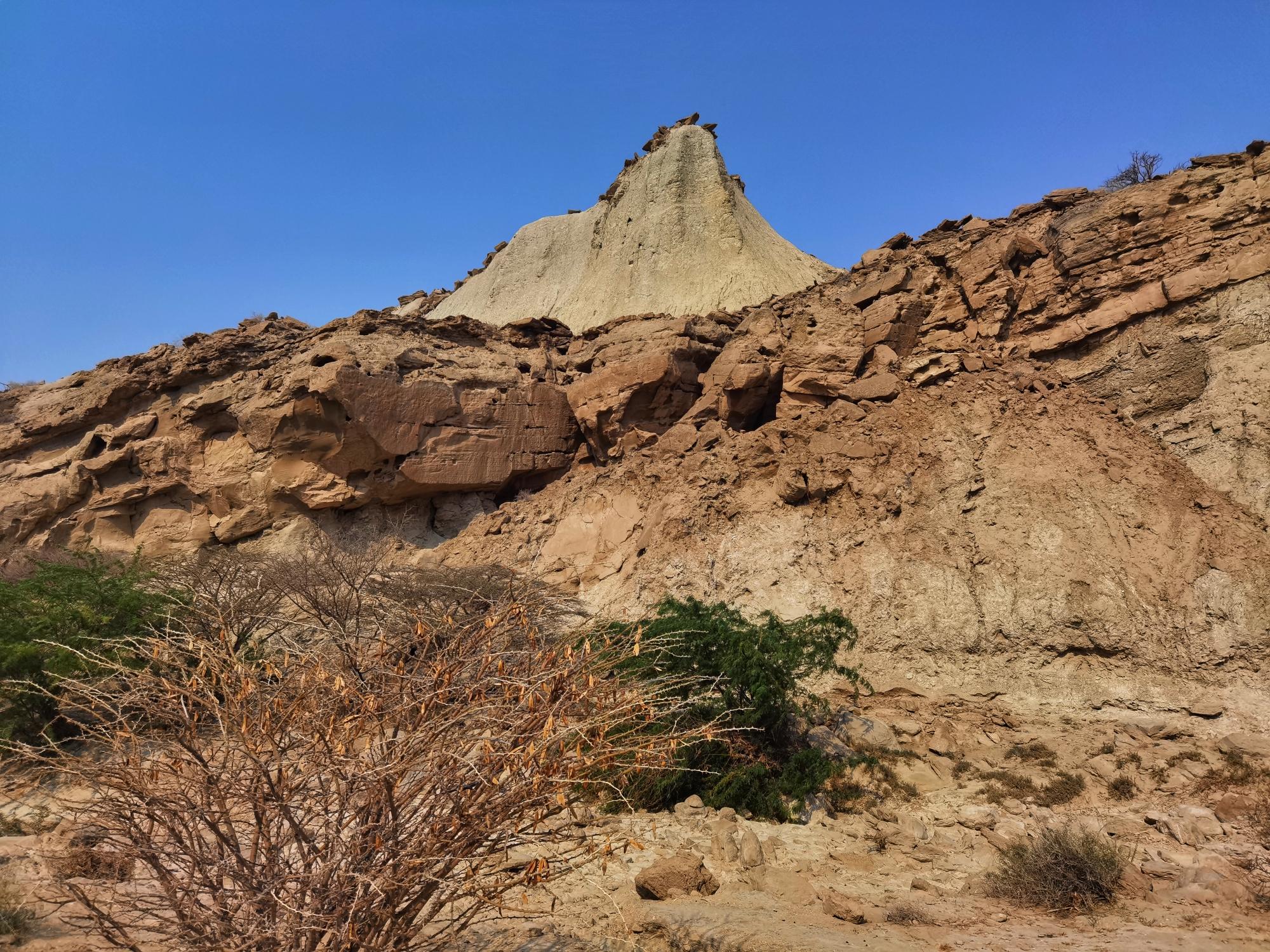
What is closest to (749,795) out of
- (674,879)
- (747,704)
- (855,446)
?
→ (747,704)

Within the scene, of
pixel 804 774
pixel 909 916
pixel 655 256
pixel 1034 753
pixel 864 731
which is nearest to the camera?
pixel 909 916

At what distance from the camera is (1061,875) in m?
6.27

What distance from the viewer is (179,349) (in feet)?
72.5

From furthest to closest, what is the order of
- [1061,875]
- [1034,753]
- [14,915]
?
[1034,753]
[1061,875]
[14,915]

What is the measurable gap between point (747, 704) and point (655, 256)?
845 inches

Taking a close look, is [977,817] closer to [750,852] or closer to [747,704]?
[747,704]

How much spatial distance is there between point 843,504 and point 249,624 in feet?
33.5

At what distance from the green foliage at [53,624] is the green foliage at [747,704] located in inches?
260

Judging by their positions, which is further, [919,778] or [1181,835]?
[919,778]

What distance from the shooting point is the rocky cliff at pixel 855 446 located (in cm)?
1052

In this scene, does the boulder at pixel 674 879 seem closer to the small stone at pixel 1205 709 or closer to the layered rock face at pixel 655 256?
the small stone at pixel 1205 709

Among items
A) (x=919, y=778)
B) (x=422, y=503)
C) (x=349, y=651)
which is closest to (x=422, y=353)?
(x=422, y=503)

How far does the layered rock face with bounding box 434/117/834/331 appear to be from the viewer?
2648cm

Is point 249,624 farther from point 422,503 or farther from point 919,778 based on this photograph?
point 919,778
